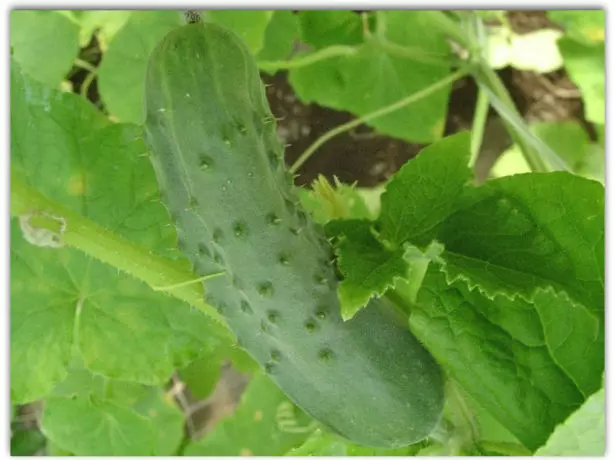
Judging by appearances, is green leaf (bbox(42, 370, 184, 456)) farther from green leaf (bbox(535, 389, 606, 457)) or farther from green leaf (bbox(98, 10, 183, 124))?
green leaf (bbox(535, 389, 606, 457))

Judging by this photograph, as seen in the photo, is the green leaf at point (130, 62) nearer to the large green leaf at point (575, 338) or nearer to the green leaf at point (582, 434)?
the large green leaf at point (575, 338)

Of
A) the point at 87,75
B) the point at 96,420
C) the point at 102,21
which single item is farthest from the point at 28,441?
the point at 102,21

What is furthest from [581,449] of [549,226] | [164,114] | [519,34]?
[519,34]

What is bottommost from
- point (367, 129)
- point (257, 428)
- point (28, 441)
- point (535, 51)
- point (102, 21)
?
point (28, 441)

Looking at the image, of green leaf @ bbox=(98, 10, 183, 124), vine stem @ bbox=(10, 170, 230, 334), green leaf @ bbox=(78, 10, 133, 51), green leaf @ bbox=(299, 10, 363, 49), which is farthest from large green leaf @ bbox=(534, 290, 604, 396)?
green leaf @ bbox=(78, 10, 133, 51)

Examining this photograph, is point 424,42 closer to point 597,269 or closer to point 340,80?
point 340,80

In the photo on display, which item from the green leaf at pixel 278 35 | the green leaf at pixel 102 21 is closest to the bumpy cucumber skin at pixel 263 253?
the green leaf at pixel 278 35

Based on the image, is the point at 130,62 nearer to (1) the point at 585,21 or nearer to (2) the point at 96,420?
(2) the point at 96,420
